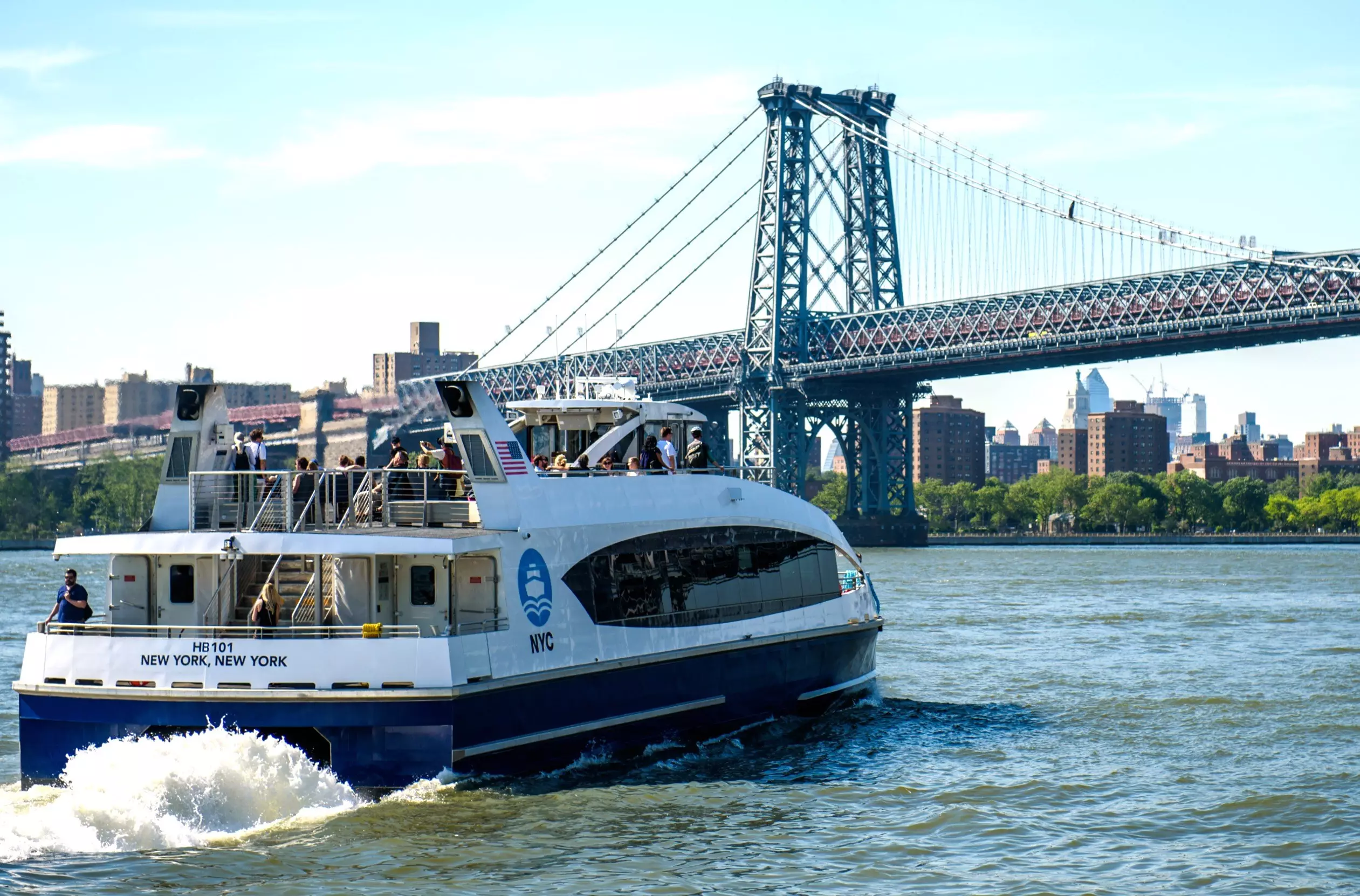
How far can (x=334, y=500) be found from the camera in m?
17.2

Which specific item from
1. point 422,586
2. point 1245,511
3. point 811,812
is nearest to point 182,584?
point 422,586

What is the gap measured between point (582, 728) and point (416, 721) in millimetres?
2256

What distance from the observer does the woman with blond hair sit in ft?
53.5

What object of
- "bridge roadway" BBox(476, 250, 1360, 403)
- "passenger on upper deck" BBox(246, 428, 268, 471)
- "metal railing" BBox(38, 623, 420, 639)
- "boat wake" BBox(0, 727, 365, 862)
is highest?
"bridge roadway" BBox(476, 250, 1360, 403)

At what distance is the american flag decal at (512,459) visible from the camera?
1714 centimetres

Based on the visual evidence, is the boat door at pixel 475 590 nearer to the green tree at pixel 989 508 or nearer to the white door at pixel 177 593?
the white door at pixel 177 593

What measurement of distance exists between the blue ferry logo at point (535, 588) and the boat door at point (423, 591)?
0.74 meters

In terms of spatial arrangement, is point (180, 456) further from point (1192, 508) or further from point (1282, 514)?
point (1282, 514)

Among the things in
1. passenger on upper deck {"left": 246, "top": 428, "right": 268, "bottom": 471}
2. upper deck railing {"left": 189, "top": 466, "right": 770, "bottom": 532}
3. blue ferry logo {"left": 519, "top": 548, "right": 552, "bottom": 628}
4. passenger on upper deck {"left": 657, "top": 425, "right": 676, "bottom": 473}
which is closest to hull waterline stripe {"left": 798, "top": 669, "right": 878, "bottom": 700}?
passenger on upper deck {"left": 657, "top": 425, "right": 676, "bottom": 473}

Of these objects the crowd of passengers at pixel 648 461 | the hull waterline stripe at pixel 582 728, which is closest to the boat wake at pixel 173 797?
the hull waterline stripe at pixel 582 728

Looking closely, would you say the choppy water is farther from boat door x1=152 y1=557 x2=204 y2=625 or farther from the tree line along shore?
the tree line along shore

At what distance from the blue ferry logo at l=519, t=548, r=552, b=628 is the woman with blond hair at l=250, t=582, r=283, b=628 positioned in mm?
2339

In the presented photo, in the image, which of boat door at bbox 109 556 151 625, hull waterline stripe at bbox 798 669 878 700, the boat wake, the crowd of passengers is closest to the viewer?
the boat wake

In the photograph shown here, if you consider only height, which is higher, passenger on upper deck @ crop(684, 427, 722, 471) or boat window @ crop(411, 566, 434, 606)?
passenger on upper deck @ crop(684, 427, 722, 471)
